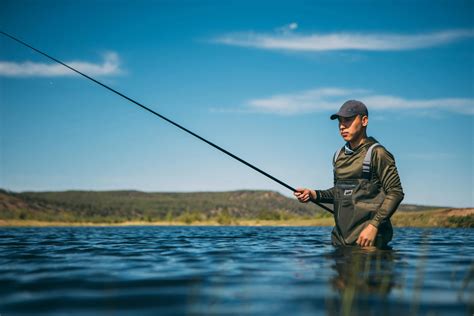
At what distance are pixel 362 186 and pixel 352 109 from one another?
1259 millimetres

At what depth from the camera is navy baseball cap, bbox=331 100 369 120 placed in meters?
7.44

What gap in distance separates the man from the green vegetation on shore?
59.3 meters

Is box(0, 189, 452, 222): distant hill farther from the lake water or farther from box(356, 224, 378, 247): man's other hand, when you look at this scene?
the lake water

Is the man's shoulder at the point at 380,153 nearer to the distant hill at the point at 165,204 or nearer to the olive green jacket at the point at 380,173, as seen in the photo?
the olive green jacket at the point at 380,173

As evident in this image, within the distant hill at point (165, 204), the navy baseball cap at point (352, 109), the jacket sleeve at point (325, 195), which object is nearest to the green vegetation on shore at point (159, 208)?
the distant hill at point (165, 204)

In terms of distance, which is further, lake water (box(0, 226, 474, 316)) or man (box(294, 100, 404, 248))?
man (box(294, 100, 404, 248))

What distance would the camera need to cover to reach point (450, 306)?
148 inches

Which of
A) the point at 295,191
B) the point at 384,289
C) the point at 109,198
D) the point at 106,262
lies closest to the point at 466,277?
the point at 384,289

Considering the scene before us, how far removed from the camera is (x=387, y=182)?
714 centimetres

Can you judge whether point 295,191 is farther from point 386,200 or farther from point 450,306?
point 450,306

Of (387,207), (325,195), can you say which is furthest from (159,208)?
(387,207)

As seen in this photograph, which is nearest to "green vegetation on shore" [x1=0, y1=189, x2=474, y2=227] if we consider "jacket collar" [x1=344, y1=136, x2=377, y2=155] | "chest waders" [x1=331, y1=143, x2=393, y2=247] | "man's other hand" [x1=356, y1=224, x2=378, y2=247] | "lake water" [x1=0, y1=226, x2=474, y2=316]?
"jacket collar" [x1=344, y1=136, x2=377, y2=155]

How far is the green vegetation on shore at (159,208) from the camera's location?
8562cm

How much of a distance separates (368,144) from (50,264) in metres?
5.20
